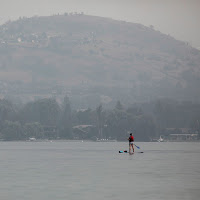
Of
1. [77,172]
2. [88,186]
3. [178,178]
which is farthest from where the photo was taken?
[77,172]

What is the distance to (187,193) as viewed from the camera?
4403 cm

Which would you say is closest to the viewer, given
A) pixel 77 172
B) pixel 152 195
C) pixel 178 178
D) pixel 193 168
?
pixel 152 195

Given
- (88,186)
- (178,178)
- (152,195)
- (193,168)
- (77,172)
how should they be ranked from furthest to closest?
(193,168) → (77,172) → (178,178) → (88,186) → (152,195)

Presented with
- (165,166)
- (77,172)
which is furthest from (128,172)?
(165,166)

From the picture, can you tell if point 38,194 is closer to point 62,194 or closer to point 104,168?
point 62,194

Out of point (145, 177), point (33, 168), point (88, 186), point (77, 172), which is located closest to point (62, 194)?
point (88, 186)

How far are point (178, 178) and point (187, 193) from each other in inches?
357

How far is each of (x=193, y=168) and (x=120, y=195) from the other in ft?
68.4

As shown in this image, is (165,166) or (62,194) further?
(165,166)

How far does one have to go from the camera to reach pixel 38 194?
43.6m

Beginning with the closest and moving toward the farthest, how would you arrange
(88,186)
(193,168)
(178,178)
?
(88,186), (178,178), (193,168)

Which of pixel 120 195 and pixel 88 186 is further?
pixel 88 186

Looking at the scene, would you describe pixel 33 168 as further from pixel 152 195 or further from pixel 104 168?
pixel 152 195

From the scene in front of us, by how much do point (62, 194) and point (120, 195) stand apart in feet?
10.4
